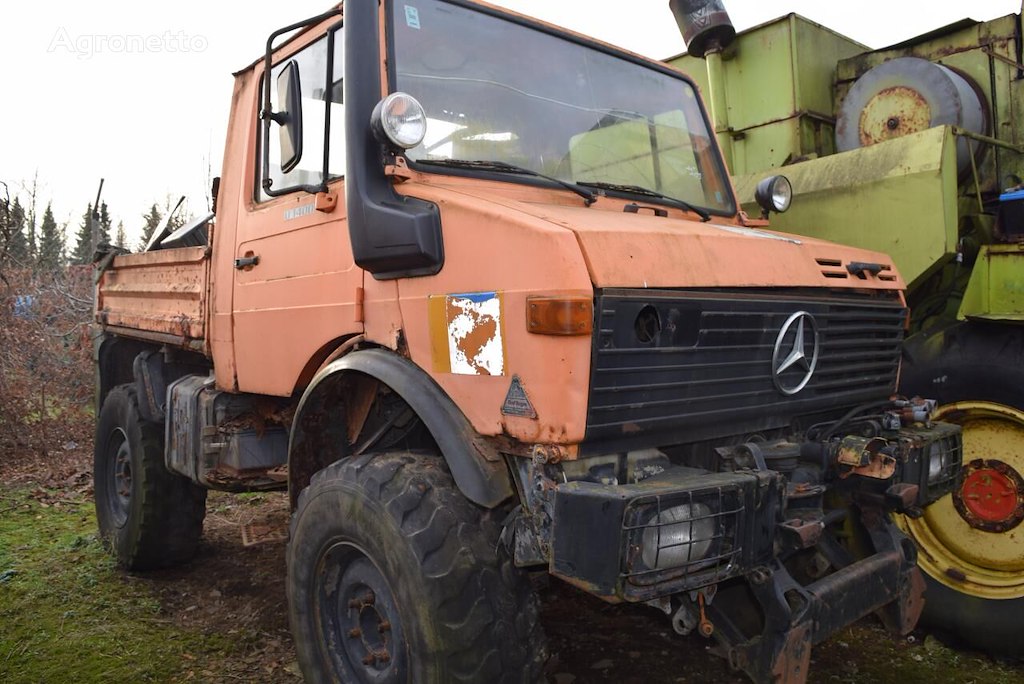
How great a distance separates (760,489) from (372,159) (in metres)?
1.62

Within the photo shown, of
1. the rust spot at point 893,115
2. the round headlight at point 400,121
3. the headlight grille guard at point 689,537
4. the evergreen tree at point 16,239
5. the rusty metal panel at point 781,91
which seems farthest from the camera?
the evergreen tree at point 16,239

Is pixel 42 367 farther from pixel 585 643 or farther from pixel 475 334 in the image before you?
pixel 475 334

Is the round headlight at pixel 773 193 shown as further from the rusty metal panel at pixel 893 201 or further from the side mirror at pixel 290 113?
the side mirror at pixel 290 113

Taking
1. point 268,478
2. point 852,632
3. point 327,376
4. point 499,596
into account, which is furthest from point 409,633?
point 852,632

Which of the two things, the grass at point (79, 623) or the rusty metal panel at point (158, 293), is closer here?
the grass at point (79, 623)

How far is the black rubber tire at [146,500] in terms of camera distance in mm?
4758

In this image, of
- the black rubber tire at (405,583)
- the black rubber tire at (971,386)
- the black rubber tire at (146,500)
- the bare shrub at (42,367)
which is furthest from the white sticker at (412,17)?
the bare shrub at (42,367)

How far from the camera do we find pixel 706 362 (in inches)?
98.7

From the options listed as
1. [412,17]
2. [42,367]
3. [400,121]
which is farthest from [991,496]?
[42,367]

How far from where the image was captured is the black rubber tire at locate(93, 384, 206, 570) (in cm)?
476

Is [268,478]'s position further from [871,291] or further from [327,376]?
[871,291]

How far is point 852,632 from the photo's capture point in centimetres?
404

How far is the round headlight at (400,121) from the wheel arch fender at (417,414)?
722 mm

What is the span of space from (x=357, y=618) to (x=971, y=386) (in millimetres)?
3060
